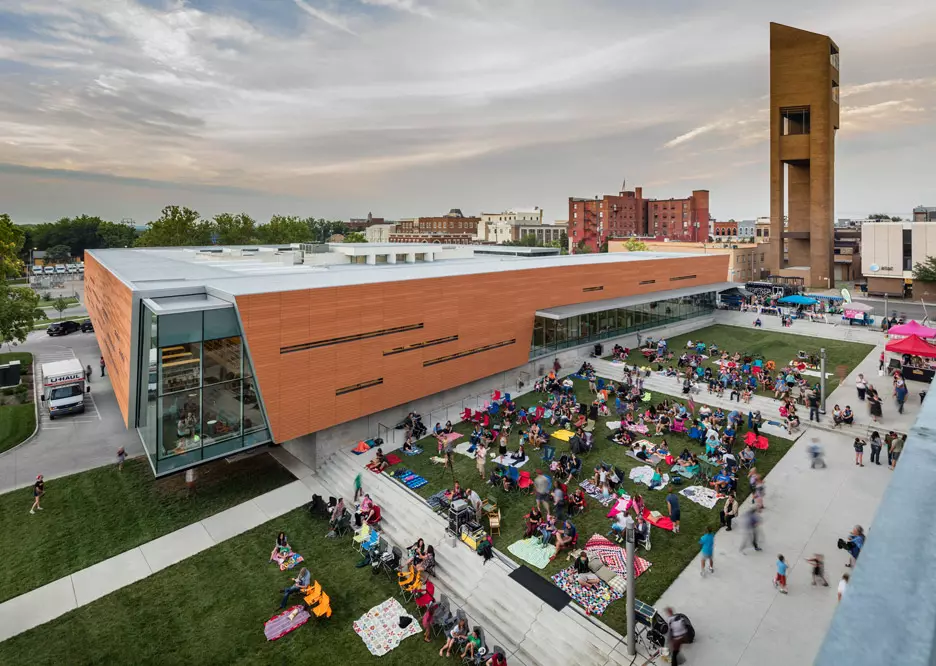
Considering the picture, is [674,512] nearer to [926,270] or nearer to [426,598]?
[426,598]

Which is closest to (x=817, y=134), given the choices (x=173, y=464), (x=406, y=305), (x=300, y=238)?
(x=406, y=305)

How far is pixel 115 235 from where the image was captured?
118500 mm

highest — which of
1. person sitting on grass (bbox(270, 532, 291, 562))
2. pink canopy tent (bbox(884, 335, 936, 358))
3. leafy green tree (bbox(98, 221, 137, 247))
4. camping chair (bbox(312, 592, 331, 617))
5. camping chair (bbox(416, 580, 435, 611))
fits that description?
leafy green tree (bbox(98, 221, 137, 247))

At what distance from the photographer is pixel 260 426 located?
63.4ft

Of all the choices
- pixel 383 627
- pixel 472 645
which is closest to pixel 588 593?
pixel 472 645

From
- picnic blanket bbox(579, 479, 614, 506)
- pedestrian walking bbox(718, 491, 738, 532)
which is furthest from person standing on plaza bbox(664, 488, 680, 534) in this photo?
picnic blanket bbox(579, 479, 614, 506)

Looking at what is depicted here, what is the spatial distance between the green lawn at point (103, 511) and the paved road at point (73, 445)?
126 cm

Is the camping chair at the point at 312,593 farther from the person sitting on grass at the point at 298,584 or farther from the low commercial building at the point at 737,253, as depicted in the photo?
the low commercial building at the point at 737,253

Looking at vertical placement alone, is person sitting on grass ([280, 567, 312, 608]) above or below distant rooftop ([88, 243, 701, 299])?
below

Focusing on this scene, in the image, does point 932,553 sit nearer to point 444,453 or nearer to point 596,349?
point 444,453

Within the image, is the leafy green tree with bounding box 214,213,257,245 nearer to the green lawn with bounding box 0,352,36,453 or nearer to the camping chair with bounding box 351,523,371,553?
the green lawn with bounding box 0,352,36,453

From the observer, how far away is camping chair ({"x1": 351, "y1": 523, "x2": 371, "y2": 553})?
16.1 m

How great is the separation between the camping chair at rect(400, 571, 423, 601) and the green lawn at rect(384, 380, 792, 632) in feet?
8.60

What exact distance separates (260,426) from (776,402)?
939 inches
